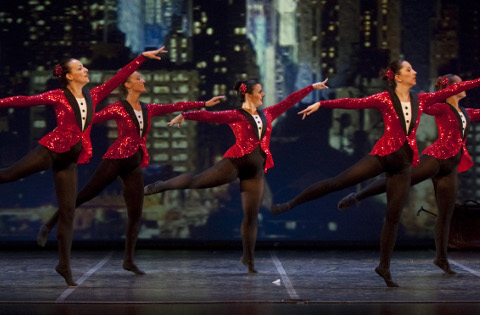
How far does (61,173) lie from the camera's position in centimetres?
597

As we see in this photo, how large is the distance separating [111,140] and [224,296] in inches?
151

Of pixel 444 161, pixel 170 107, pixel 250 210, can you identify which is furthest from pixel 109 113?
pixel 444 161

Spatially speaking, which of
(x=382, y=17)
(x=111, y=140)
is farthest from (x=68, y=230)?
(x=382, y=17)

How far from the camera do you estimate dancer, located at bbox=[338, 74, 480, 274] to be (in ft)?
21.9

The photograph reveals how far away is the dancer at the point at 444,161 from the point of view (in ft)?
21.9

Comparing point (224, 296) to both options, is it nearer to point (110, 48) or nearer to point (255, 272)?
point (255, 272)

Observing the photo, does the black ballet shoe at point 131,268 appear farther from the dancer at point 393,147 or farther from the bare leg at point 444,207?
the bare leg at point 444,207

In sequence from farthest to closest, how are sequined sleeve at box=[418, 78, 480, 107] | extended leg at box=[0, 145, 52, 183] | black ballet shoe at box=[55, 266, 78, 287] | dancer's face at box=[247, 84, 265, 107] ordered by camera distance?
dancer's face at box=[247, 84, 265, 107] → sequined sleeve at box=[418, 78, 480, 107] → black ballet shoe at box=[55, 266, 78, 287] → extended leg at box=[0, 145, 52, 183]

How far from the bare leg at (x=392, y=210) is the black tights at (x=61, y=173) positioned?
2.10 meters

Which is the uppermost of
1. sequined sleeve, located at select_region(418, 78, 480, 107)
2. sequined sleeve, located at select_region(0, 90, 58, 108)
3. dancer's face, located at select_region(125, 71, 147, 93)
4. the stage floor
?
dancer's face, located at select_region(125, 71, 147, 93)

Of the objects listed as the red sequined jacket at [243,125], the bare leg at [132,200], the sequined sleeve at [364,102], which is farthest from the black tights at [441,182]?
the bare leg at [132,200]

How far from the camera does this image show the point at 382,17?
9.11 metres

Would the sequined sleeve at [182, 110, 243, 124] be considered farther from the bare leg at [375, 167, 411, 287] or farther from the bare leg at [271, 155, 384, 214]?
the bare leg at [375, 167, 411, 287]

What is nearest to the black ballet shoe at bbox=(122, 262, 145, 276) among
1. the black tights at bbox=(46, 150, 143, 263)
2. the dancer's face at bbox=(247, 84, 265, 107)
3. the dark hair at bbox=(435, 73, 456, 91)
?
the black tights at bbox=(46, 150, 143, 263)
